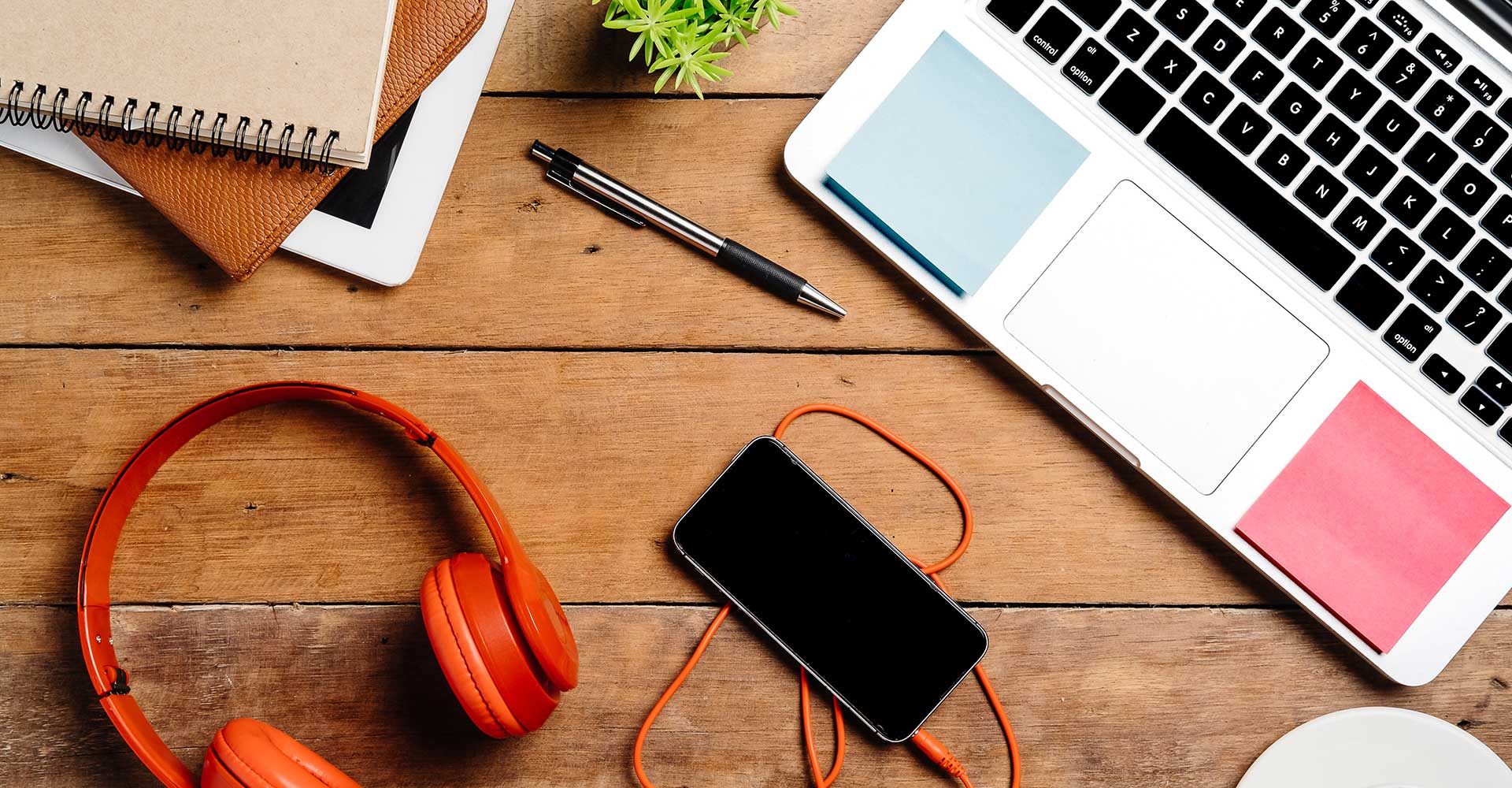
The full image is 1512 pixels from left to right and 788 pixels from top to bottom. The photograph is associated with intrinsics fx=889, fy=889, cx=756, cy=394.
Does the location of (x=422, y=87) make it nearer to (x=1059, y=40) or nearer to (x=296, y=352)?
(x=296, y=352)

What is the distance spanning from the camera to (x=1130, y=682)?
2.09 ft

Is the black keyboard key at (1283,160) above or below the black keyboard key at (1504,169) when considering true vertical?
below

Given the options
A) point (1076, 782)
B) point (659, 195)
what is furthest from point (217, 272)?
point (1076, 782)

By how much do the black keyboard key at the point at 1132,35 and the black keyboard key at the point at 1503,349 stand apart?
11.0 inches

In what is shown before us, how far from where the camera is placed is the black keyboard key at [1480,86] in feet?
1.77

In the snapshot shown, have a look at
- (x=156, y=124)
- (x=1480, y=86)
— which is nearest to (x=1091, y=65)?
(x=1480, y=86)

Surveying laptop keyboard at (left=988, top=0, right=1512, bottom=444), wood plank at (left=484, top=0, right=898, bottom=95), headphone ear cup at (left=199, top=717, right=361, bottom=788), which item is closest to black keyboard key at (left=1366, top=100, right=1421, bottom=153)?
laptop keyboard at (left=988, top=0, right=1512, bottom=444)

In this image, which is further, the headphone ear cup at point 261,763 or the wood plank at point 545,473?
the wood plank at point 545,473

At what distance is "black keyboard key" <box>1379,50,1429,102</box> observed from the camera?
539 millimetres

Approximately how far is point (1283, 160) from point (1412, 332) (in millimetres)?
134

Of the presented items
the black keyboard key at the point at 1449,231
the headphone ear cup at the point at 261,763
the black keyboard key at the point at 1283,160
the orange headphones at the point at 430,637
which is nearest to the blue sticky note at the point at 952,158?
the black keyboard key at the point at 1283,160

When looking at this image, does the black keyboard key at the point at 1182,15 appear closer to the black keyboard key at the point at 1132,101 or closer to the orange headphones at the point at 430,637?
the black keyboard key at the point at 1132,101

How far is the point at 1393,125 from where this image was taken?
0.54 m

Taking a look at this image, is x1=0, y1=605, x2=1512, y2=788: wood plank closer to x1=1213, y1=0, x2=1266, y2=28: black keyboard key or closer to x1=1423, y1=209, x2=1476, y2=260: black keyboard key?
x1=1423, y1=209, x2=1476, y2=260: black keyboard key
